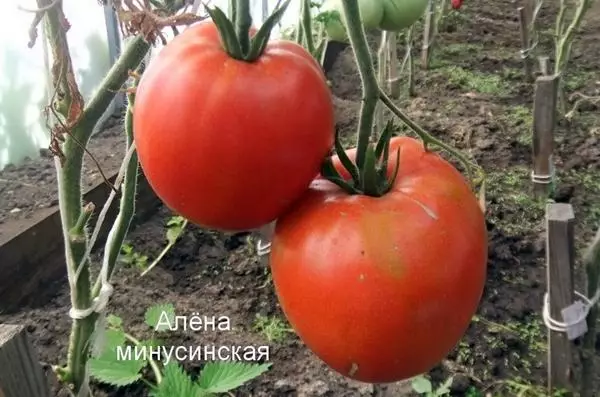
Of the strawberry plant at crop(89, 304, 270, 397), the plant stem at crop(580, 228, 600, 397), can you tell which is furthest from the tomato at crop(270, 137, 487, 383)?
the plant stem at crop(580, 228, 600, 397)

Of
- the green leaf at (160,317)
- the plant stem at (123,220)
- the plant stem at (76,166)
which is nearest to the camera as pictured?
the plant stem at (76,166)

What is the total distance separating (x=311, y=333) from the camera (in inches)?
18.6

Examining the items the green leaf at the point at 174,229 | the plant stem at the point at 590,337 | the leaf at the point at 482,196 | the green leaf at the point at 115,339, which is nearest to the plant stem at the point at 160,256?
the green leaf at the point at 174,229

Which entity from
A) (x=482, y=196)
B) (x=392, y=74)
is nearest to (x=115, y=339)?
(x=482, y=196)

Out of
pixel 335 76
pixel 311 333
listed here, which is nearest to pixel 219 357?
pixel 311 333

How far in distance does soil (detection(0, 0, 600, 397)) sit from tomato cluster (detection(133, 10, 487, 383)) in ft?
2.60

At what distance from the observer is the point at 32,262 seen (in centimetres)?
149

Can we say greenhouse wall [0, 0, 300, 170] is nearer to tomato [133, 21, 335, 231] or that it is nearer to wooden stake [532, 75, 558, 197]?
wooden stake [532, 75, 558, 197]

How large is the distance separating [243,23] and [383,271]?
0.57 feet

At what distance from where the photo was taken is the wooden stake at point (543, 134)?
1.84 m

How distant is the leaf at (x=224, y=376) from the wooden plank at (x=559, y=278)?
0.49m

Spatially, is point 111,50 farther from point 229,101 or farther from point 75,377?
point 229,101

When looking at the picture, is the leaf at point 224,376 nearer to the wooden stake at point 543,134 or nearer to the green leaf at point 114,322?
the green leaf at point 114,322

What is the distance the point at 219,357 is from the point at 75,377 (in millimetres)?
532
